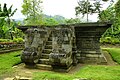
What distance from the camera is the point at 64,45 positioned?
18.6 feet

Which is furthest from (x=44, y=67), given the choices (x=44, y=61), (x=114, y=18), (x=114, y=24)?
(x=114, y=18)

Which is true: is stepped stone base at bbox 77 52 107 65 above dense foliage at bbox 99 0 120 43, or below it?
below

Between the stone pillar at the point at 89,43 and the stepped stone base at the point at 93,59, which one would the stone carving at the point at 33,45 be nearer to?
the stone pillar at the point at 89,43

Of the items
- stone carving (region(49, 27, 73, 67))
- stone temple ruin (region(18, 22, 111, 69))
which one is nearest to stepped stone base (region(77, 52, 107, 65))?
stone temple ruin (region(18, 22, 111, 69))

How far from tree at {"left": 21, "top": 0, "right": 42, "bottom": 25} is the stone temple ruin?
1651 cm

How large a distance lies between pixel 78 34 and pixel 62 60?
222 cm

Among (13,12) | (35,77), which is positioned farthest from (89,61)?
(13,12)

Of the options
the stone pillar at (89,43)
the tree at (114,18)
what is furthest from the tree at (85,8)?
the stone pillar at (89,43)

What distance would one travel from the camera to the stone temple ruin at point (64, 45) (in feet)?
18.5

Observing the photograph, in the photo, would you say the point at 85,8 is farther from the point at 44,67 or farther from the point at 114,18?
the point at 44,67

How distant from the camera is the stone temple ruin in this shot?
5625 mm

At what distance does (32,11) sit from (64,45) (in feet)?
64.8

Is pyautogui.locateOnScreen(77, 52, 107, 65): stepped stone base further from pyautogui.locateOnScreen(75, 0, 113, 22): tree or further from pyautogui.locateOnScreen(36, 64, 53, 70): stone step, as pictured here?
pyautogui.locateOnScreen(75, 0, 113, 22): tree

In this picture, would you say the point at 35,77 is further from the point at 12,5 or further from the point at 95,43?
the point at 12,5
